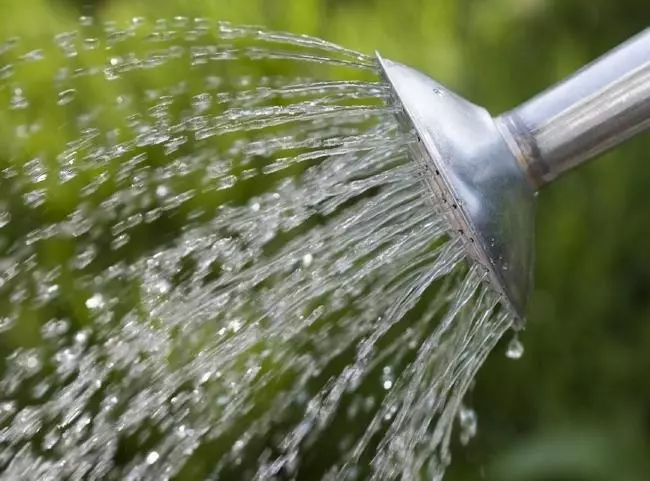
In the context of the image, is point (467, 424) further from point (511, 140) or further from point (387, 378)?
point (511, 140)

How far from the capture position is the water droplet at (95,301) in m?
1.09

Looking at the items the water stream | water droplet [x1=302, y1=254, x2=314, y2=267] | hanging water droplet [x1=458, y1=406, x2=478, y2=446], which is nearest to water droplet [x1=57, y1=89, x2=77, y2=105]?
the water stream

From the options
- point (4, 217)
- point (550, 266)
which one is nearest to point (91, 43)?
point (4, 217)

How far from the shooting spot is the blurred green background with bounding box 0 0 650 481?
120 centimetres

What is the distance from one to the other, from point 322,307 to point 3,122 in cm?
48

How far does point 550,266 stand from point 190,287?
53cm

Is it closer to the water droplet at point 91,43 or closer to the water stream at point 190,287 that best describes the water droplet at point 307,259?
the water stream at point 190,287

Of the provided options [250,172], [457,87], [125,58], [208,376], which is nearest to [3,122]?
[125,58]

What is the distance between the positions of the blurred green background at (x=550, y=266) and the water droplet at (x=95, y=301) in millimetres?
399

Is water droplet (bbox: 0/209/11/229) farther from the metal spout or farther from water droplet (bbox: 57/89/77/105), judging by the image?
the metal spout

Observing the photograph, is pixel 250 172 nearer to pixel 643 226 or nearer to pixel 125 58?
pixel 125 58

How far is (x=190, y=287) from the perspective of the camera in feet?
3.41

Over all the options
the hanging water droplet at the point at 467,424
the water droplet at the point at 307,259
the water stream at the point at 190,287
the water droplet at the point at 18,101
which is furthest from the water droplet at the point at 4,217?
the hanging water droplet at the point at 467,424

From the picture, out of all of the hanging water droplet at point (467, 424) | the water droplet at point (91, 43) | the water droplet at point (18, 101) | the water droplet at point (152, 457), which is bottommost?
the hanging water droplet at point (467, 424)
